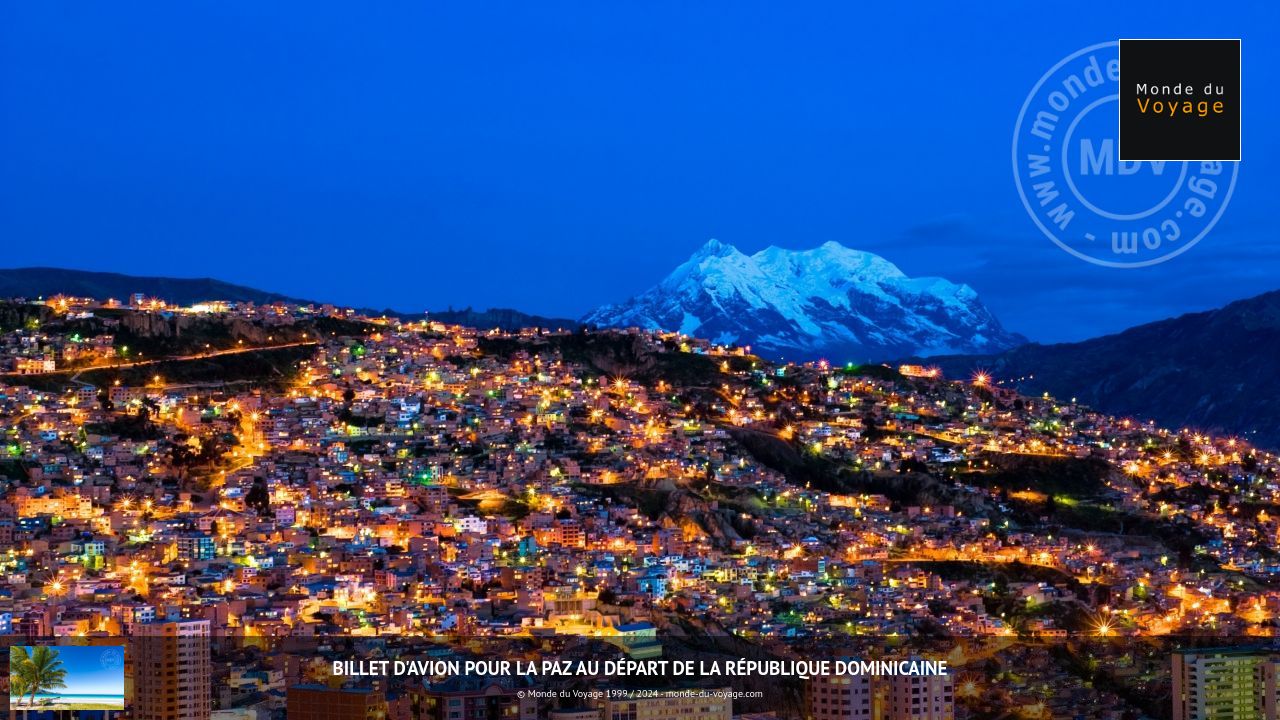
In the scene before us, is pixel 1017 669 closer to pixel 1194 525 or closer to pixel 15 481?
pixel 1194 525

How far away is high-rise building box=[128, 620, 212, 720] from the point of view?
2378cm

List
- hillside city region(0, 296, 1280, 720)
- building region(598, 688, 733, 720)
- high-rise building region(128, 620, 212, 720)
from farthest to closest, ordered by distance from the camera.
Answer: hillside city region(0, 296, 1280, 720)
building region(598, 688, 733, 720)
high-rise building region(128, 620, 212, 720)

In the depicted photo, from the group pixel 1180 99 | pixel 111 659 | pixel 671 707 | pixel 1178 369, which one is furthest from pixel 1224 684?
pixel 1178 369

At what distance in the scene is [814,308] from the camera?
532 ft

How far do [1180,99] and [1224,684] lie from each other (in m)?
9.36

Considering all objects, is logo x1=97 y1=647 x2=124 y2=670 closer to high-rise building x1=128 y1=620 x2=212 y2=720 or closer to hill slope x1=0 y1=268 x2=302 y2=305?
high-rise building x1=128 y1=620 x2=212 y2=720

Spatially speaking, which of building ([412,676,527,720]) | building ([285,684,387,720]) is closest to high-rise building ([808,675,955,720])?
building ([412,676,527,720])

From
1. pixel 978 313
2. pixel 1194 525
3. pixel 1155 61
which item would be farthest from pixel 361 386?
pixel 978 313

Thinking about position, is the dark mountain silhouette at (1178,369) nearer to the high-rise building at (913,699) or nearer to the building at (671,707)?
the high-rise building at (913,699)

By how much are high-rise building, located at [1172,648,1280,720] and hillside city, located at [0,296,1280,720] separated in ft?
5.22

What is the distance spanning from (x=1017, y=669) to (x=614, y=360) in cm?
3521

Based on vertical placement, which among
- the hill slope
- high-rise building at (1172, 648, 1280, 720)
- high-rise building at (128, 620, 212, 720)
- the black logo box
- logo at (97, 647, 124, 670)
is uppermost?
the hill slope

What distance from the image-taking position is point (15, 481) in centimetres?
4694

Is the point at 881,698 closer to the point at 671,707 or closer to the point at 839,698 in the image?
the point at 839,698
